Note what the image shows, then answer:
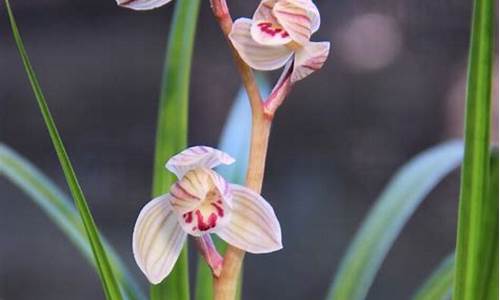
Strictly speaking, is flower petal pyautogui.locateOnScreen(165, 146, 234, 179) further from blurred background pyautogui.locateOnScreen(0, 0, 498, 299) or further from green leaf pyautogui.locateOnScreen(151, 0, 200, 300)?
blurred background pyautogui.locateOnScreen(0, 0, 498, 299)

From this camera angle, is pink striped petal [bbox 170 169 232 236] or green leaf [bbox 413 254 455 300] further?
green leaf [bbox 413 254 455 300]

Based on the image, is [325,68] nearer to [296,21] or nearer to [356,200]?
[356,200]

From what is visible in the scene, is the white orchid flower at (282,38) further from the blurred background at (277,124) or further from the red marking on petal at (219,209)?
the blurred background at (277,124)

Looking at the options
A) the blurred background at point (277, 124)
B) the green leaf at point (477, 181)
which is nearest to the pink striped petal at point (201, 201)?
the green leaf at point (477, 181)

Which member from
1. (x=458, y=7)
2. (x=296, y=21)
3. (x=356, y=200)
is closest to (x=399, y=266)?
(x=356, y=200)

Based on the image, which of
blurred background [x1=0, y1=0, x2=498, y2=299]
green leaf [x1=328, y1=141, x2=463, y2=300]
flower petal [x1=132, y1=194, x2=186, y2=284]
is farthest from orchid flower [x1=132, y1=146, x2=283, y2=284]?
blurred background [x1=0, y1=0, x2=498, y2=299]
